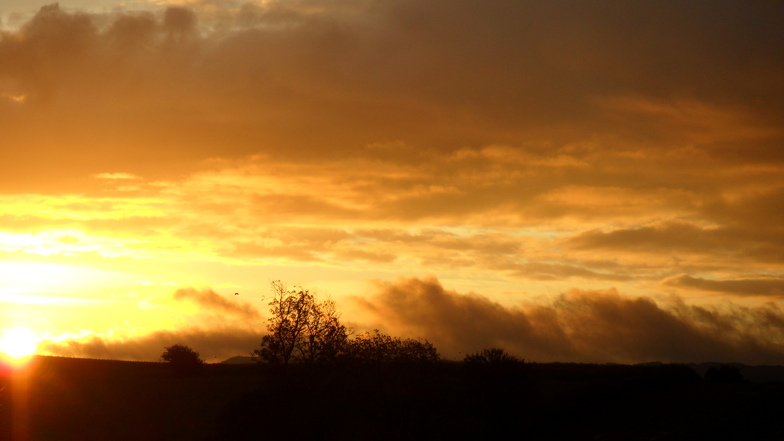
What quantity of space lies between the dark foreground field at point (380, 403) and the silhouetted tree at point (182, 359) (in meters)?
1.84

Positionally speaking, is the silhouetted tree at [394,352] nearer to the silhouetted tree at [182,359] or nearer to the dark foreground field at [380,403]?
the dark foreground field at [380,403]

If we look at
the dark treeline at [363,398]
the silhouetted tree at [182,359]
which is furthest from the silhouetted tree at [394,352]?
the silhouetted tree at [182,359]

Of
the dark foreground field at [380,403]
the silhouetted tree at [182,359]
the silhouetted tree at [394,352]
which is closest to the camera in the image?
the dark foreground field at [380,403]

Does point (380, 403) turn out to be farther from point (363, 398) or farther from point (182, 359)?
point (182, 359)

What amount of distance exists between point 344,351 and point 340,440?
16.8m

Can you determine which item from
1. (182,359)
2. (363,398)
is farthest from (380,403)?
(182,359)

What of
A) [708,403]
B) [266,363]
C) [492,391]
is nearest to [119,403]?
[266,363]

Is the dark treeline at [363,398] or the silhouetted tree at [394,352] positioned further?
the silhouetted tree at [394,352]

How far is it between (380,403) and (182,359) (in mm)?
68953

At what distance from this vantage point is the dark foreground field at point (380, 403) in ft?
87.1

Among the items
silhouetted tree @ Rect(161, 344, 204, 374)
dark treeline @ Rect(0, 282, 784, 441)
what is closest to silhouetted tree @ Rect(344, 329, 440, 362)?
dark treeline @ Rect(0, 282, 784, 441)

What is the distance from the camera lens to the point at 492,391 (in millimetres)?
65125

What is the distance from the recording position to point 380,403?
60625 mm

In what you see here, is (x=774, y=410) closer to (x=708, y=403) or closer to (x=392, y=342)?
(x=708, y=403)
